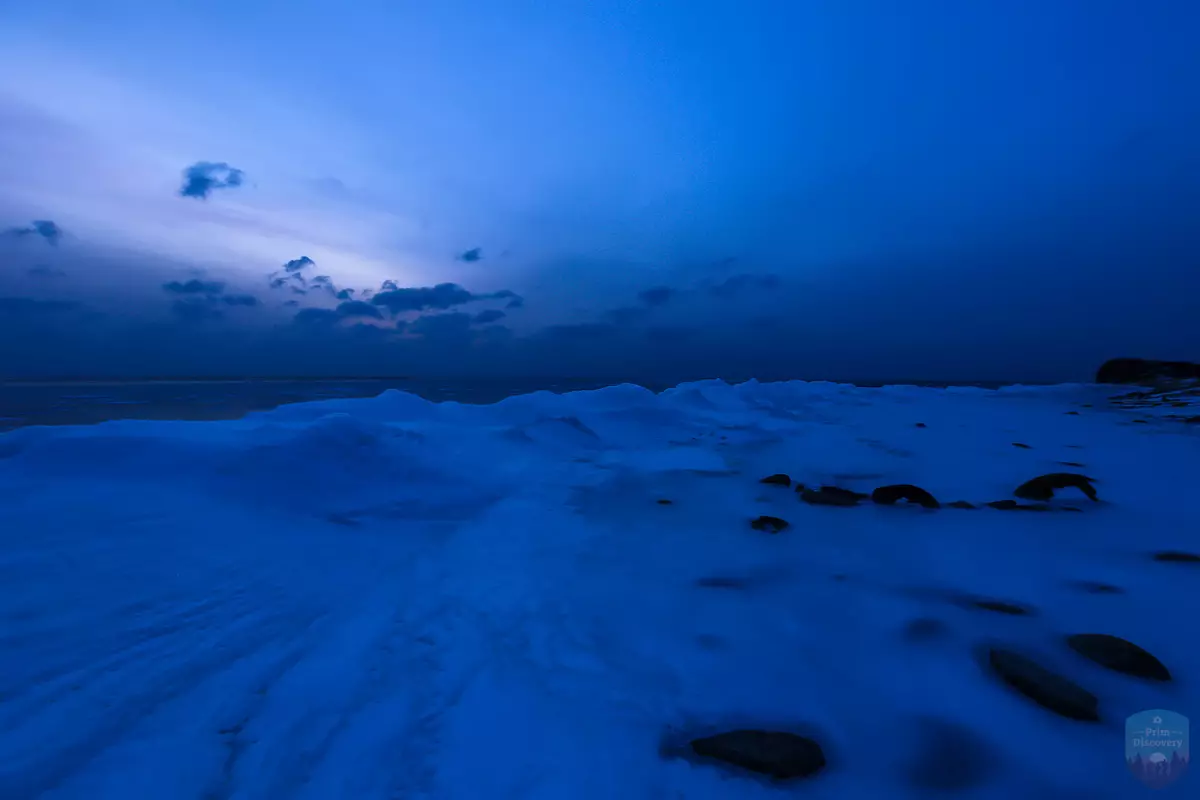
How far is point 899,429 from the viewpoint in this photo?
9.60 m

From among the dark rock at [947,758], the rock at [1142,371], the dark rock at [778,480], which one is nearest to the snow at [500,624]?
the dark rock at [947,758]

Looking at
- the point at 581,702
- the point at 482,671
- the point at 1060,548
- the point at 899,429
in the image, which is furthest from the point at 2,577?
the point at 899,429

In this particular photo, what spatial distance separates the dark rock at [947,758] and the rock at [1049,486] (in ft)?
11.8

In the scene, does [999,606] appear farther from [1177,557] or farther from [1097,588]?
[1177,557]

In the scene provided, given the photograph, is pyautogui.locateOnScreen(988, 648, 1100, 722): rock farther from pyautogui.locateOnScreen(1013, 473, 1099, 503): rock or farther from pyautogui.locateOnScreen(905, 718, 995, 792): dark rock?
pyautogui.locateOnScreen(1013, 473, 1099, 503): rock

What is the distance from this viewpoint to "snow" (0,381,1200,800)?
1400 mm

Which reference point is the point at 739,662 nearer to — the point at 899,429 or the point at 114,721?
the point at 114,721

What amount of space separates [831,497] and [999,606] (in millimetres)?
1983

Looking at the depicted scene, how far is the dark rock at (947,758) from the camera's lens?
1321mm

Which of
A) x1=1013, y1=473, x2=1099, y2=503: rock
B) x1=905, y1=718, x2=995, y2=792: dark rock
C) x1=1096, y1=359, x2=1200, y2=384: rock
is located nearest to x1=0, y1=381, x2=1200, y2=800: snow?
x1=905, y1=718, x2=995, y2=792: dark rock

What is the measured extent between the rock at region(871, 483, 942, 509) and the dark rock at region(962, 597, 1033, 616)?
6.05 ft

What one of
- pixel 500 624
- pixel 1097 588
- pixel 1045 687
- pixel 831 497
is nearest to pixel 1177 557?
pixel 1097 588

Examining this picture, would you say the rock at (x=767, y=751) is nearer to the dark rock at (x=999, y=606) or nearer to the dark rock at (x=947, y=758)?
the dark rock at (x=947, y=758)

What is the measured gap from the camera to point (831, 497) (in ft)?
13.8
